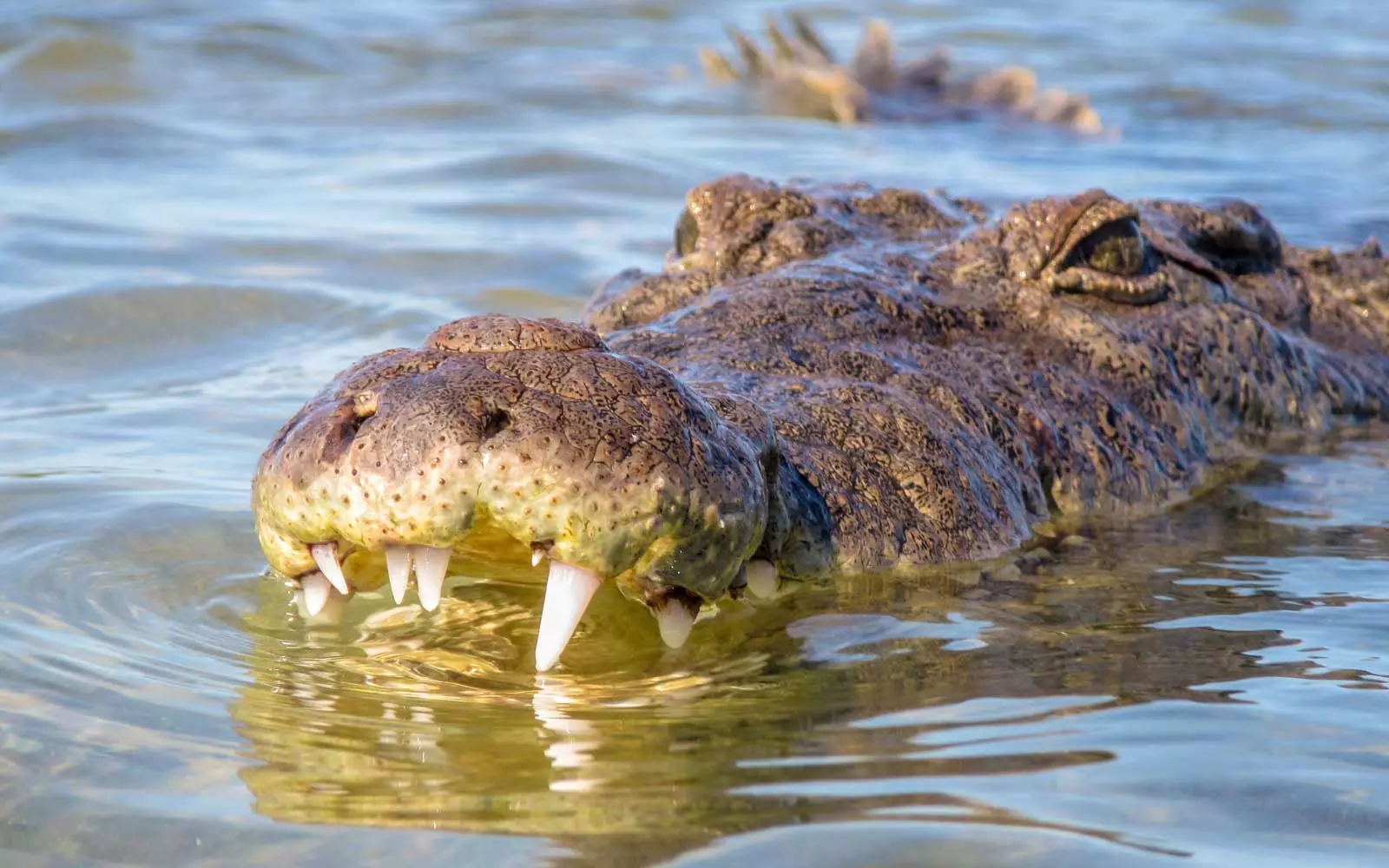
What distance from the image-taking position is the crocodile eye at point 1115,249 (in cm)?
468

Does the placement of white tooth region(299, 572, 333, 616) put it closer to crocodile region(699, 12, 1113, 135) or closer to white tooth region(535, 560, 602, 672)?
white tooth region(535, 560, 602, 672)

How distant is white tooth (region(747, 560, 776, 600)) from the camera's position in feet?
9.97

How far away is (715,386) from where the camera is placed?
11.2 feet

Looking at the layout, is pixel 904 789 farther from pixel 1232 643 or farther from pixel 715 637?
pixel 1232 643

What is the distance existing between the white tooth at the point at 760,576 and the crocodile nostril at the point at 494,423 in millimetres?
592

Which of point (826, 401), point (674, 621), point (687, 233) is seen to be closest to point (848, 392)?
point (826, 401)

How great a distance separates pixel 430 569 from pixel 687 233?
2.41 m

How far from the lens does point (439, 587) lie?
268 centimetres

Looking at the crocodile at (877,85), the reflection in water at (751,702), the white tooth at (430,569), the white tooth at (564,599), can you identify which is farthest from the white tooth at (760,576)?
the crocodile at (877,85)

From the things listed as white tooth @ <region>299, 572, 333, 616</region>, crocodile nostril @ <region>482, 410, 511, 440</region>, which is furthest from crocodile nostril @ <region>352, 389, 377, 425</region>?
white tooth @ <region>299, 572, 333, 616</region>

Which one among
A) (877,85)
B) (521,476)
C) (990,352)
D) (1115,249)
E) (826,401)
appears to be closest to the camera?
(521,476)

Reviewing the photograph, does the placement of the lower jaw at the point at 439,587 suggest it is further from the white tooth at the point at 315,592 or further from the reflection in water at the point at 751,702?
the reflection in water at the point at 751,702

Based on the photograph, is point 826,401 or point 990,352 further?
point 990,352

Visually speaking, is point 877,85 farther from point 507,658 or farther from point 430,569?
point 430,569
